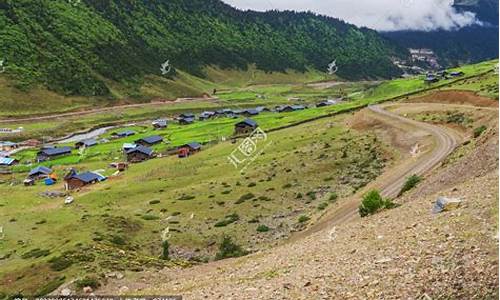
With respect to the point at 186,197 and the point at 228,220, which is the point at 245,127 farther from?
the point at 228,220

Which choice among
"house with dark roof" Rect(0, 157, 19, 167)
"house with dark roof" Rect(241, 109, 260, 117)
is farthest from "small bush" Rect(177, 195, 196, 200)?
"house with dark roof" Rect(241, 109, 260, 117)

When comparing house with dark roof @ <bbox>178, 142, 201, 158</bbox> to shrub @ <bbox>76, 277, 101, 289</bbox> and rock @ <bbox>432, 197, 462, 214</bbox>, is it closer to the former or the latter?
shrub @ <bbox>76, 277, 101, 289</bbox>

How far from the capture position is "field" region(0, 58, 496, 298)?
4253 cm

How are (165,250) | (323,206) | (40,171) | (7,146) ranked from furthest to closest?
1. (7,146)
2. (40,171)
3. (323,206)
4. (165,250)

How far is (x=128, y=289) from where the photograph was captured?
31.4 meters

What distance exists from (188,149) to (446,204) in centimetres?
8849

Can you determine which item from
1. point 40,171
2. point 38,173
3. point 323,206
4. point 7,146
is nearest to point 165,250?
point 323,206

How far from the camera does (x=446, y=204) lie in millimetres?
24312

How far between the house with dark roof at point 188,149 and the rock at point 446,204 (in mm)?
84318

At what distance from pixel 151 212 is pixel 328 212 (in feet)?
80.6

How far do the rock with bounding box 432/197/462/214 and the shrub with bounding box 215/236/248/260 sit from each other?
21.0 metres

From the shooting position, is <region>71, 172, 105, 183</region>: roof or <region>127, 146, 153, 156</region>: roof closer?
<region>71, 172, 105, 183</region>: roof

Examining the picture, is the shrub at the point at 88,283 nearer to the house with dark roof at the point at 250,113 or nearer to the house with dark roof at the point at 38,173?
the house with dark roof at the point at 38,173

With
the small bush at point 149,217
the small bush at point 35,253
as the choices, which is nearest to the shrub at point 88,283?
the small bush at point 35,253
